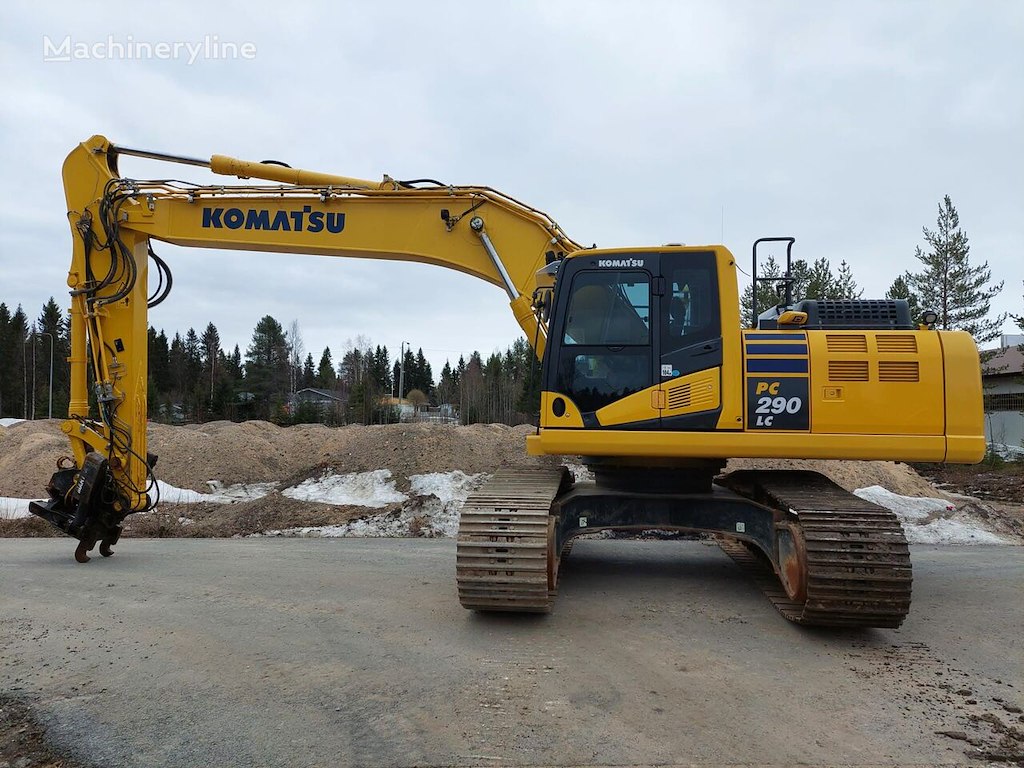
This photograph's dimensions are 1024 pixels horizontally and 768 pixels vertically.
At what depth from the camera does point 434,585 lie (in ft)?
21.5

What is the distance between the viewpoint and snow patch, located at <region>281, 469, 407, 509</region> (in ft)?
44.7

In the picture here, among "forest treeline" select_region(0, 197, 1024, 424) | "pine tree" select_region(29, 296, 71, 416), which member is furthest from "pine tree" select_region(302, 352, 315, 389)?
"pine tree" select_region(29, 296, 71, 416)

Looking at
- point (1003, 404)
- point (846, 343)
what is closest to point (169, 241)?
point (846, 343)

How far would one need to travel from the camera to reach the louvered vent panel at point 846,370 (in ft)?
18.3

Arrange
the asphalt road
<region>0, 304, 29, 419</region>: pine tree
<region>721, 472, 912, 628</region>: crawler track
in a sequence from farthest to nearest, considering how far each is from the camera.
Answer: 1. <region>0, 304, 29, 419</region>: pine tree
2. <region>721, 472, 912, 628</region>: crawler track
3. the asphalt road

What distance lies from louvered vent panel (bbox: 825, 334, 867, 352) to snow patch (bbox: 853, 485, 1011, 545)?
14.4ft

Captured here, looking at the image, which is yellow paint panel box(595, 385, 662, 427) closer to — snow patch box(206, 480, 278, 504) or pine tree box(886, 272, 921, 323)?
snow patch box(206, 480, 278, 504)

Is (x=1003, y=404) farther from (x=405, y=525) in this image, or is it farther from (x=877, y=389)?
(x=877, y=389)

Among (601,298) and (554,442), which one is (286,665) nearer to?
(554,442)

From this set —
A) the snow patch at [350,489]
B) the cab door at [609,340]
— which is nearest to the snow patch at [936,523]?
the cab door at [609,340]

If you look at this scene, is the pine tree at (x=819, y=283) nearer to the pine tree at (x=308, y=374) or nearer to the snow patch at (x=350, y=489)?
the snow patch at (x=350, y=489)

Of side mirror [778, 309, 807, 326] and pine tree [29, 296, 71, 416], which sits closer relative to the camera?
side mirror [778, 309, 807, 326]

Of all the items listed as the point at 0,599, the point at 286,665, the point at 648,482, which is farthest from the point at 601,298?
the point at 0,599

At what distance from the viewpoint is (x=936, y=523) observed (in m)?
10.5
